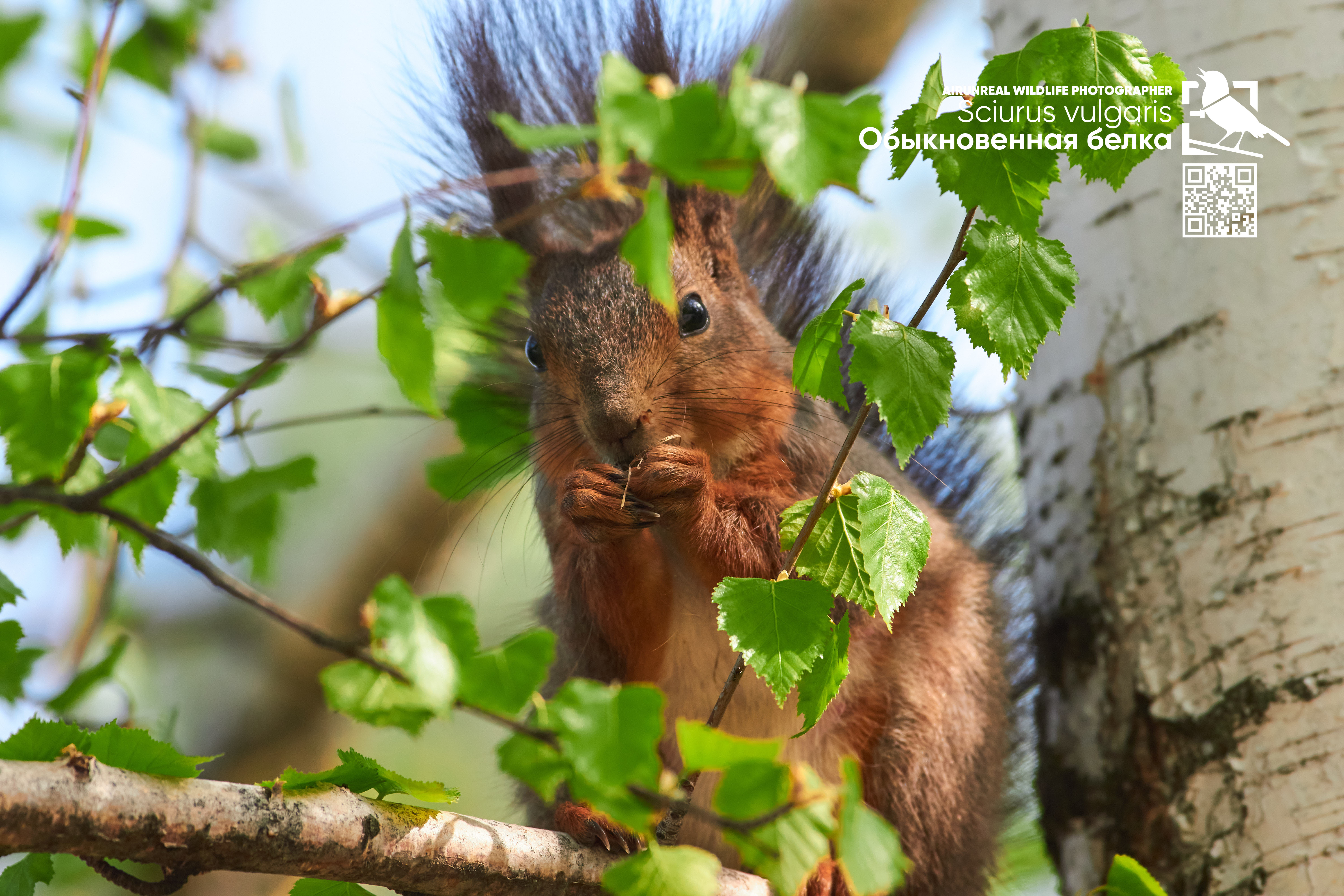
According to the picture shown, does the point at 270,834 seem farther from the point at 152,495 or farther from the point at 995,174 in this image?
the point at 995,174

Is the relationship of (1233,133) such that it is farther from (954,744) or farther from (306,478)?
(306,478)

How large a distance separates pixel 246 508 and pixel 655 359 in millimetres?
842

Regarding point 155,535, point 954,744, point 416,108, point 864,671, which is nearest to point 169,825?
point 155,535

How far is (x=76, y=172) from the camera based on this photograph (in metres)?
1.35

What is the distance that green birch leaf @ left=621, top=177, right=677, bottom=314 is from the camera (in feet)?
3.05

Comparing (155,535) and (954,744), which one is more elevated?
(155,535)

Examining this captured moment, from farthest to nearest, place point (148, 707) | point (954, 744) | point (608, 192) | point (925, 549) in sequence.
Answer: point (148, 707) < point (954, 744) < point (925, 549) < point (608, 192)

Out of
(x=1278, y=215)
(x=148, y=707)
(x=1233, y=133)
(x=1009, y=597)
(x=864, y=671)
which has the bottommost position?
(x=148, y=707)

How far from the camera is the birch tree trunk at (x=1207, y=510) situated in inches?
83.2

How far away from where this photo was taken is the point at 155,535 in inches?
41.1

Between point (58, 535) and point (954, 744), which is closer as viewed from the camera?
point (58, 535)

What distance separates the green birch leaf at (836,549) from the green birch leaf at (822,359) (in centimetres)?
14

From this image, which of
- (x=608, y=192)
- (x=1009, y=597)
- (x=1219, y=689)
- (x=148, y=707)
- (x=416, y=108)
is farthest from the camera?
(x=148, y=707)

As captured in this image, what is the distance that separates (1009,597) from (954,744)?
0.66 m
